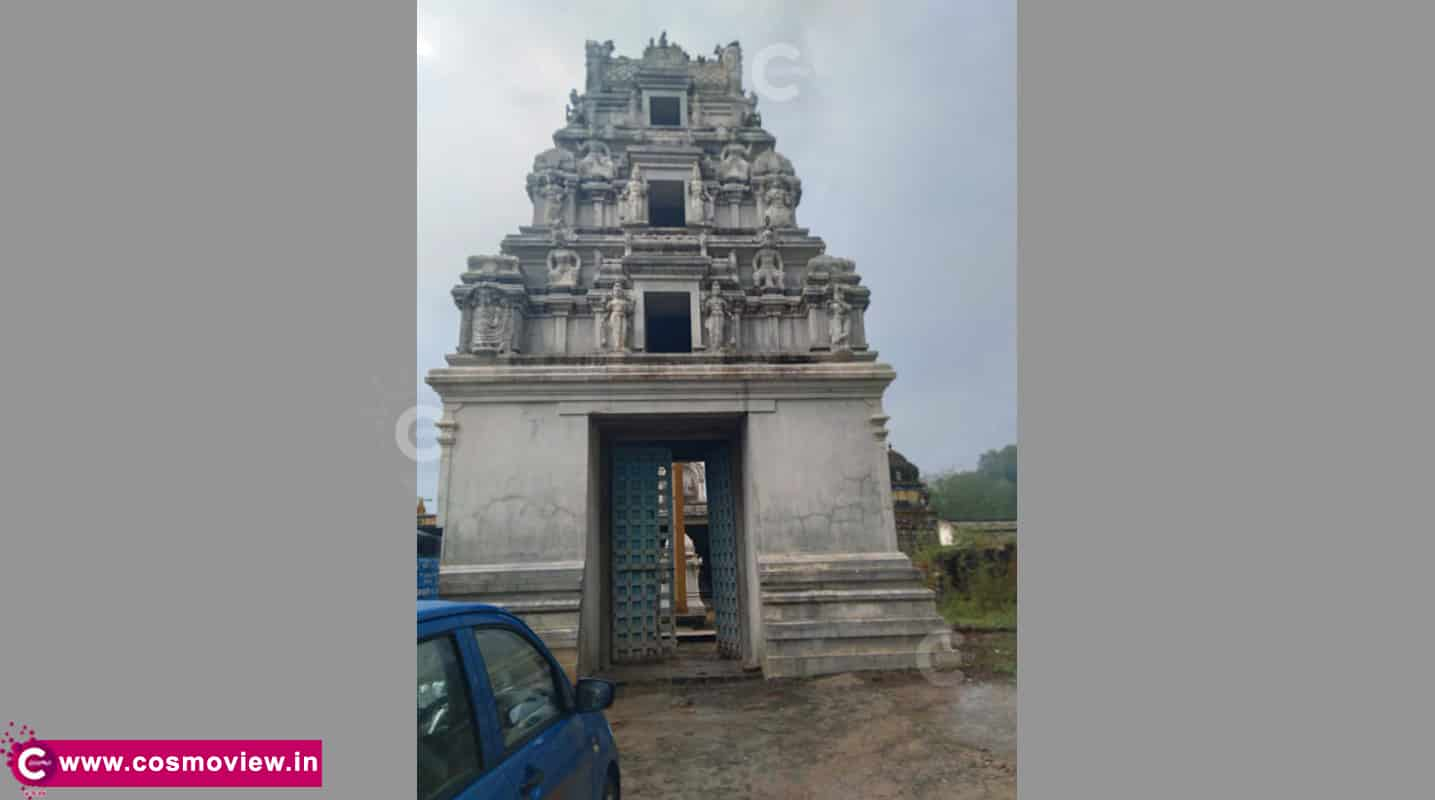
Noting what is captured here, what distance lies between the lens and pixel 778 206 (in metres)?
12.6

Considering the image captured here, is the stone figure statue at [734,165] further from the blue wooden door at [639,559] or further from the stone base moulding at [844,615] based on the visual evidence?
the stone base moulding at [844,615]

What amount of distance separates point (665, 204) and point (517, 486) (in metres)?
7.24

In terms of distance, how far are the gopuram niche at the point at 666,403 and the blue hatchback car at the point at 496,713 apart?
5.69 meters

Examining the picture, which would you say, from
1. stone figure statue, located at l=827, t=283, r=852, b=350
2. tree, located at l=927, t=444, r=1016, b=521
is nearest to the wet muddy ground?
tree, located at l=927, t=444, r=1016, b=521

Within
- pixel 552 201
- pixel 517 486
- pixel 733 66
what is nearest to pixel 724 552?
pixel 517 486

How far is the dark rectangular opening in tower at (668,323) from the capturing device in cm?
1159

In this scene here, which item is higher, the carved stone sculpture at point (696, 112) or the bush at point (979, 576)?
the carved stone sculpture at point (696, 112)

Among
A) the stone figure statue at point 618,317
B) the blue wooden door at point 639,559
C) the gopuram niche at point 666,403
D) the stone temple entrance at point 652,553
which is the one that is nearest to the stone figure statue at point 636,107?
the gopuram niche at point 666,403

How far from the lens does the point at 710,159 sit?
43.0ft

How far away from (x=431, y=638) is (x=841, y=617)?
7.44 m

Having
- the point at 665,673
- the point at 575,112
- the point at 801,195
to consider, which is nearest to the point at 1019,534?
the point at 665,673

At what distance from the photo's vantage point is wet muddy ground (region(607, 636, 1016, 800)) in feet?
16.5
